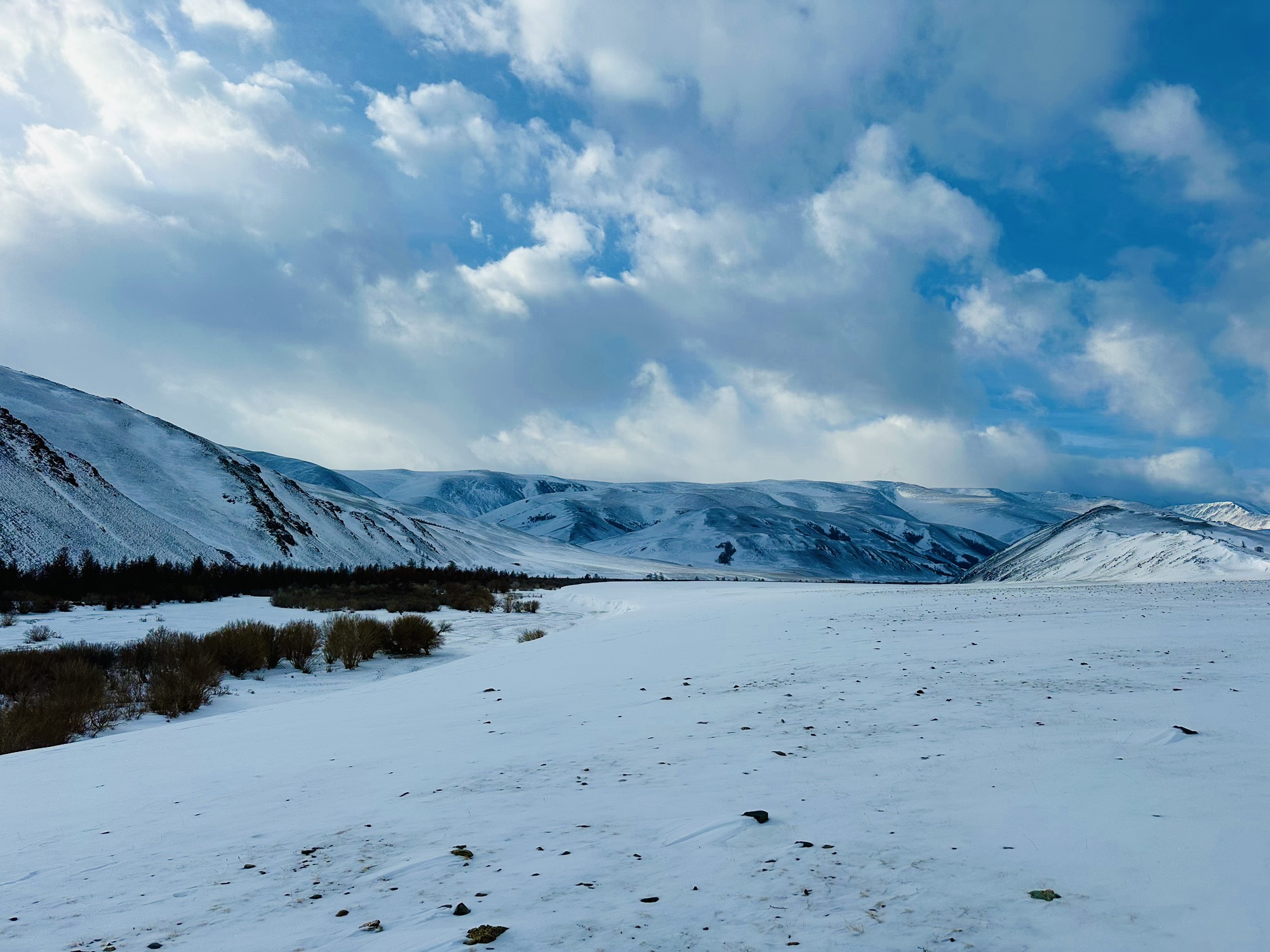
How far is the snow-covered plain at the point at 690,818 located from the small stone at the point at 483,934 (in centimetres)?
5

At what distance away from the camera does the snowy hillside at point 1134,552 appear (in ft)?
118

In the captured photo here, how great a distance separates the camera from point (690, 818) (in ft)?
12.6

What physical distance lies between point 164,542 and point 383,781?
37.4 metres

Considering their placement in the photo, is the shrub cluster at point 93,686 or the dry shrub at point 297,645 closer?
the shrub cluster at point 93,686

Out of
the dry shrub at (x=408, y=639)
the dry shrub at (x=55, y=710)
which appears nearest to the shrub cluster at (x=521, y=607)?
the dry shrub at (x=408, y=639)

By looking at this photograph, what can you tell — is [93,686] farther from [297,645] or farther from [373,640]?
[373,640]

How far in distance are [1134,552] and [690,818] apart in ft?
164

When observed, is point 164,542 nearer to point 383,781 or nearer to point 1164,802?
point 383,781

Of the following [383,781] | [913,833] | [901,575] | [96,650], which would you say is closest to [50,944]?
[383,781]

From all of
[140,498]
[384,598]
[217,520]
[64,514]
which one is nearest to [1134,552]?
[384,598]

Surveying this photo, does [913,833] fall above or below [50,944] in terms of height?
above

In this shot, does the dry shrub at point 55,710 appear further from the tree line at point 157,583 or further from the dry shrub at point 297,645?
the tree line at point 157,583

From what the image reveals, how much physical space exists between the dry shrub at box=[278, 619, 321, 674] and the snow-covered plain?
5.40 meters

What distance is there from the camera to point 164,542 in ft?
116
